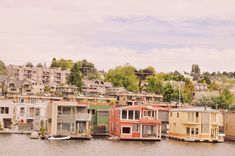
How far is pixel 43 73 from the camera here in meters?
139

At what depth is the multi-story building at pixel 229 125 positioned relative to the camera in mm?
68375

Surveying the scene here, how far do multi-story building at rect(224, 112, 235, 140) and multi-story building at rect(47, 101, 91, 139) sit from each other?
62.1 ft

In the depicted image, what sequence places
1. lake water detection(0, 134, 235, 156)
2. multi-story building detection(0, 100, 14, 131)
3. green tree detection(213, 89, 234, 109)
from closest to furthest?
lake water detection(0, 134, 235, 156) < multi-story building detection(0, 100, 14, 131) < green tree detection(213, 89, 234, 109)

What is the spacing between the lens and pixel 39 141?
52.5 metres

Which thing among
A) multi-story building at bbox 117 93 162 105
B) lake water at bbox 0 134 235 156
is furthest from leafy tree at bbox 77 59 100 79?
lake water at bbox 0 134 235 156

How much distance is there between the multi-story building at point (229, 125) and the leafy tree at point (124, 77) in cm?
5724

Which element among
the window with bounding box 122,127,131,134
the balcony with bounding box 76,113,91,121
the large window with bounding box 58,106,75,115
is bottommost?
the window with bounding box 122,127,131,134

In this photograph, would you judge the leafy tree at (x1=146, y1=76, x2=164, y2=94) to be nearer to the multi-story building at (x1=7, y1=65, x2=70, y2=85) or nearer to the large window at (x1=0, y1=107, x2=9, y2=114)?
the multi-story building at (x1=7, y1=65, x2=70, y2=85)

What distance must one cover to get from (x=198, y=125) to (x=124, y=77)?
69305 mm

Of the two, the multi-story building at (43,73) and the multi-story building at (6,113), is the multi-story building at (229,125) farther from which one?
the multi-story building at (43,73)

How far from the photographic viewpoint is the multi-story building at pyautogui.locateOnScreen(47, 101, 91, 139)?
5781 cm

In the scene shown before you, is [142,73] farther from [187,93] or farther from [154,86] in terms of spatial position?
[187,93]

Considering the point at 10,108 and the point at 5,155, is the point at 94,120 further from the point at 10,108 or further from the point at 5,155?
the point at 5,155

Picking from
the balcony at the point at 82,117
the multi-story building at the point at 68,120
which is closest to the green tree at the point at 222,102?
the balcony at the point at 82,117
